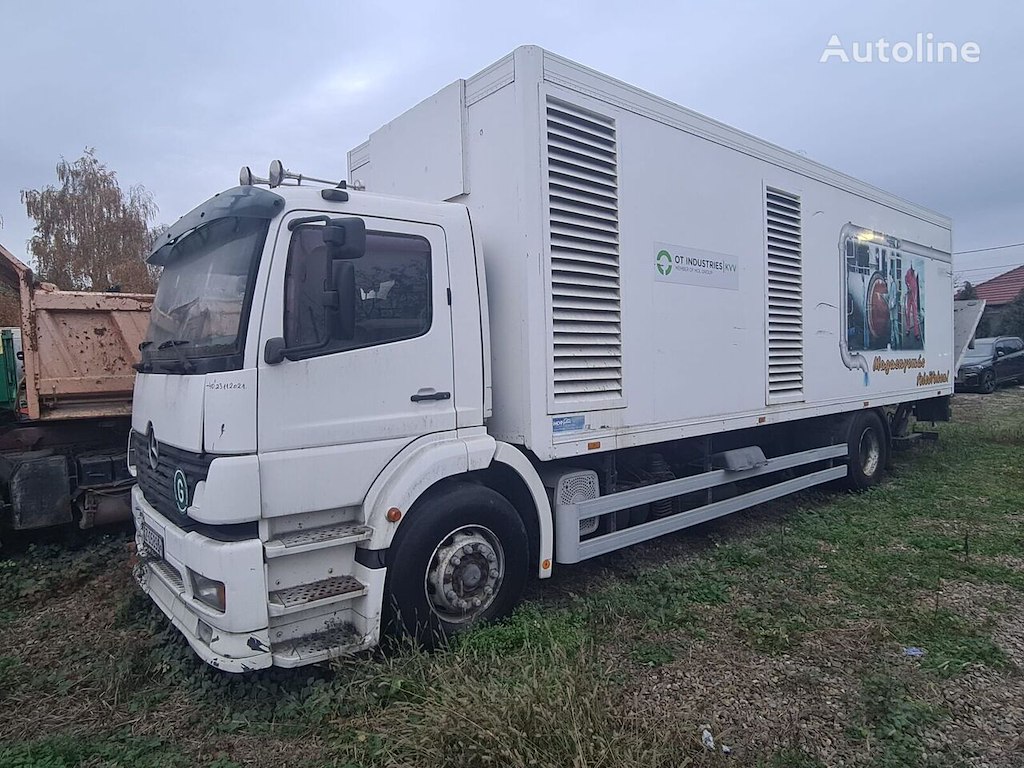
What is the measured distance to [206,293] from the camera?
368 centimetres

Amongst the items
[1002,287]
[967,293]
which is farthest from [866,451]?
[1002,287]

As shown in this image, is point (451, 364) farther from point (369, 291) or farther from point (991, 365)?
point (991, 365)

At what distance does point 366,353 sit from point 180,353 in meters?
1.01

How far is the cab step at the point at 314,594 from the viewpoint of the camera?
334cm

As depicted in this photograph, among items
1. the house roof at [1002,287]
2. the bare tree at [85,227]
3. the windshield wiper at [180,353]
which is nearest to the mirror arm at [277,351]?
Answer: the windshield wiper at [180,353]

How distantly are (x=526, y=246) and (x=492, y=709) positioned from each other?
2487 mm

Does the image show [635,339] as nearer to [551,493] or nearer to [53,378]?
[551,493]

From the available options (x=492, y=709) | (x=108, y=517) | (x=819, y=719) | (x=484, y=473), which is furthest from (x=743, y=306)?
(x=108, y=517)

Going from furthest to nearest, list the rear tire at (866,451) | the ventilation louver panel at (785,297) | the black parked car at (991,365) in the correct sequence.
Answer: the black parked car at (991,365), the rear tire at (866,451), the ventilation louver panel at (785,297)

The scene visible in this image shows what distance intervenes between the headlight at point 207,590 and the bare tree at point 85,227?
1937 centimetres

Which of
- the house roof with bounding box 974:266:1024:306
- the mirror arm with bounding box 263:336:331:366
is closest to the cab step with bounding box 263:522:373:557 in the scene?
the mirror arm with bounding box 263:336:331:366

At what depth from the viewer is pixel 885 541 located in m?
6.02

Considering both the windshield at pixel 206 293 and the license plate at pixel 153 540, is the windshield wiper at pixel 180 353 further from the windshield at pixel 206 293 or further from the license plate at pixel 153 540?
the license plate at pixel 153 540

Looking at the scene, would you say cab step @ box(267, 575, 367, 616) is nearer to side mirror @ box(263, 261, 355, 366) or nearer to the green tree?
side mirror @ box(263, 261, 355, 366)
